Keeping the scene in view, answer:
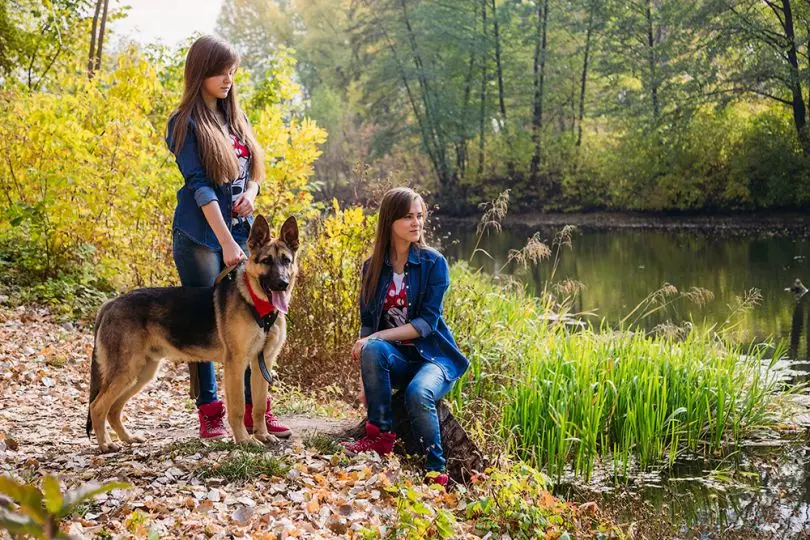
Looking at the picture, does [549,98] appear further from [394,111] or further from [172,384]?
[172,384]

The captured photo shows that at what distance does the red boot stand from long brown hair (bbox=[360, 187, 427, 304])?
813 mm

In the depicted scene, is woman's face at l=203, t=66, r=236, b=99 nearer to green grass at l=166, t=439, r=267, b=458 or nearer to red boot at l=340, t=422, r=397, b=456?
green grass at l=166, t=439, r=267, b=458

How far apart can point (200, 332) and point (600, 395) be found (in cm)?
338

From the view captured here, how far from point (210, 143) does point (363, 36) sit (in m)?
37.5

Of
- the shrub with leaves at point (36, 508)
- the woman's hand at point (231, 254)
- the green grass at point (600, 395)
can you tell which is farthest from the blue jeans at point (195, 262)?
the shrub with leaves at point (36, 508)

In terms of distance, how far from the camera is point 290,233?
13.9ft

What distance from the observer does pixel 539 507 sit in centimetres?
427

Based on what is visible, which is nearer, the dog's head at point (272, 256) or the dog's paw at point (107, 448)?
the dog's head at point (272, 256)

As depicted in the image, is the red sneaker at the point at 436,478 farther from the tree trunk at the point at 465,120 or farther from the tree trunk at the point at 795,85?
the tree trunk at the point at 465,120

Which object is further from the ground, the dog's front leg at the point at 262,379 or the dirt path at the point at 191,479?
the dog's front leg at the point at 262,379

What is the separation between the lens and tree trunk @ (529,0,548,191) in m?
36.1

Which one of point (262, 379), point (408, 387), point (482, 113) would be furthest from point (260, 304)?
point (482, 113)

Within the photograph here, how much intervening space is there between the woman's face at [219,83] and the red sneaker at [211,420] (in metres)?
1.89

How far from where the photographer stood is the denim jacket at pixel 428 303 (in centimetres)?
475
